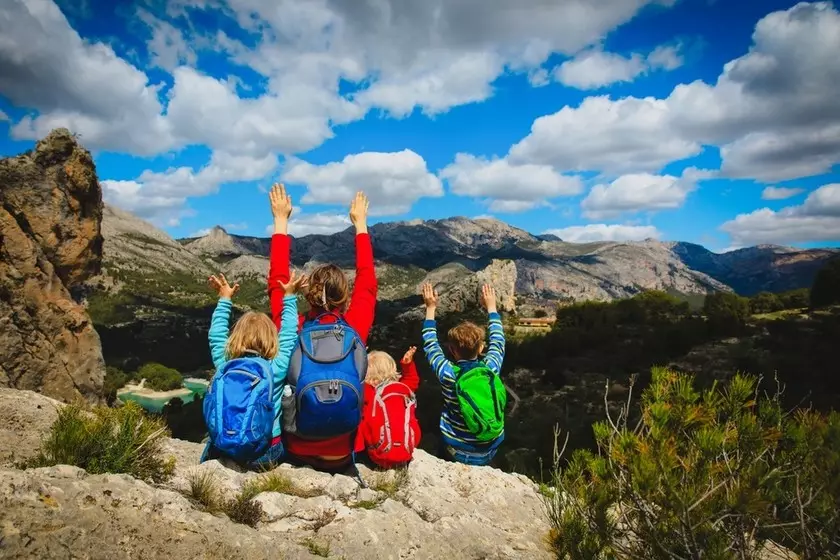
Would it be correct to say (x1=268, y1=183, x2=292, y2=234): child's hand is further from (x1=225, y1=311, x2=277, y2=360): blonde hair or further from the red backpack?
the red backpack

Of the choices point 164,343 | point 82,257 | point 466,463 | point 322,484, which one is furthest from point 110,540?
point 164,343

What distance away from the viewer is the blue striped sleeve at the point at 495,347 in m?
4.77

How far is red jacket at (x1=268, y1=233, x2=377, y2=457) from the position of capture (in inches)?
153

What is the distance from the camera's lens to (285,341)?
3777 mm

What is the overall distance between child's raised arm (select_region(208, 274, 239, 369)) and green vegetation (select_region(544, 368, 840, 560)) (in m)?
2.76

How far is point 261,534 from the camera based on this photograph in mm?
2678

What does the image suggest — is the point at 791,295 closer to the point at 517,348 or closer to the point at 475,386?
the point at 517,348

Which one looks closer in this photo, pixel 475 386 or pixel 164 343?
pixel 475 386

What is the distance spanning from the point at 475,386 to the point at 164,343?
93080mm

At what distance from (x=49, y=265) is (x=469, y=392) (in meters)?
16.9

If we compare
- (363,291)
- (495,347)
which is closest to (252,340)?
(363,291)

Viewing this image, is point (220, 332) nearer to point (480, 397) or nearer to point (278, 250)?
point (278, 250)

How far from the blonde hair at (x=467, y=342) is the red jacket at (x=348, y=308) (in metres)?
0.88

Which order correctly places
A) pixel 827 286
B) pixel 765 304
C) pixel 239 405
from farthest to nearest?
pixel 765 304
pixel 827 286
pixel 239 405
